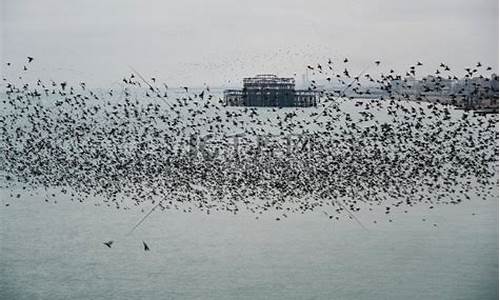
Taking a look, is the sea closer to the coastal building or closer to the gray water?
the gray water

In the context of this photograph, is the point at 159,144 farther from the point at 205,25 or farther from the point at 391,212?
the point at 391,212

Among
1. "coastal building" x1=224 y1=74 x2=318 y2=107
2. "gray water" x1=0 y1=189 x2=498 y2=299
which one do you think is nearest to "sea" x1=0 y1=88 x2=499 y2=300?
"gray water" x1=0 y1=189 x2=498 y2=299

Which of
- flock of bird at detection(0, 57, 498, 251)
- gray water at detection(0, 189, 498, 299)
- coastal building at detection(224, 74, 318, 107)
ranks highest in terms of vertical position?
coastal building at detection(224, 74, 318, 107)

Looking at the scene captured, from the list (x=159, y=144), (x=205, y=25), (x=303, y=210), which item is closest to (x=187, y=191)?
(x=159, y=144)

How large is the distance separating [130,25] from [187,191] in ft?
2.71

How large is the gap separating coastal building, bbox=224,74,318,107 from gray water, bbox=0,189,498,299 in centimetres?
54

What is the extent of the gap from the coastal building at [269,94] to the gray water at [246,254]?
543 millimetres

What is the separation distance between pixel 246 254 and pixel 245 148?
0.50 m

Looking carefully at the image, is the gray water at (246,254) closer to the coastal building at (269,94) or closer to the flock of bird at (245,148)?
the flock of bird at (245,148)

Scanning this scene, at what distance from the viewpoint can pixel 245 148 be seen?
3.13 meters

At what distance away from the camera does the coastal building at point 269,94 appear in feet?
9.97

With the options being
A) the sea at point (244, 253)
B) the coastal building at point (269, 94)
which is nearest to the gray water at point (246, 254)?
the sea at point (244, 253)

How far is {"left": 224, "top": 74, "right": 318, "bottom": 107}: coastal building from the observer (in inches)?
120

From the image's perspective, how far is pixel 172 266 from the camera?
3137mm
